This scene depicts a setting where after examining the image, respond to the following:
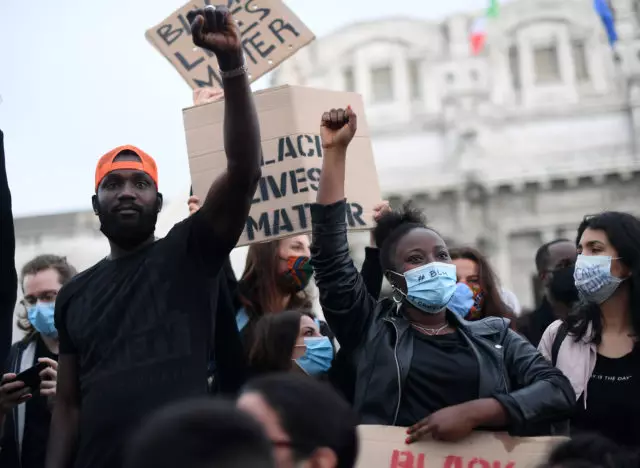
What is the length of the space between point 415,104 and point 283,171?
2025 cm

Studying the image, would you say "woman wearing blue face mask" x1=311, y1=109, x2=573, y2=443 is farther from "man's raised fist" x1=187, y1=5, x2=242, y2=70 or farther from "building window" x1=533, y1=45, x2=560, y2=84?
"building window" x1=533, y1=45, x2=560, y2=84

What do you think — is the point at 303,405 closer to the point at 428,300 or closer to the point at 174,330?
the point at 174,330

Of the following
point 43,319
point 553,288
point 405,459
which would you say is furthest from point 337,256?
point 553,288

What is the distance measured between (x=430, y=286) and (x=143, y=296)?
986 millimetres

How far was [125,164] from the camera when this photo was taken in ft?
7.86

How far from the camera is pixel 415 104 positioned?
77.2ft

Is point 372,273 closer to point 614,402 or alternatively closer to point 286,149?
point 286,149

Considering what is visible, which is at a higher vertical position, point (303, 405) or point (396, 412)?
point (303, 405)

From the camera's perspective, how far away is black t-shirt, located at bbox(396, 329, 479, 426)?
2.69 m

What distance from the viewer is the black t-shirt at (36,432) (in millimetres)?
3482

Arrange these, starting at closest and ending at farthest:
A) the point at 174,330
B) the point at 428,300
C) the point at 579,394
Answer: the point at 174,330 → the point at 428,300 → the point at 579,394

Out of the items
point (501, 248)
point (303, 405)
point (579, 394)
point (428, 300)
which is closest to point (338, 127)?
point (428, 300)

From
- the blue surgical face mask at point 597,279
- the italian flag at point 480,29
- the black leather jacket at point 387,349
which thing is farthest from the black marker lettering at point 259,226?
the italian flag at point 480,29

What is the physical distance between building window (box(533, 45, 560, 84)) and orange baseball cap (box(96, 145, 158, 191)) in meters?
22.1
